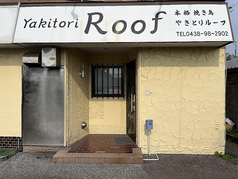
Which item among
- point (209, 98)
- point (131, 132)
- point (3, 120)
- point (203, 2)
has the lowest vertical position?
point (131, 132)

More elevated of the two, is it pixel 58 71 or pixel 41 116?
pixel 58 71

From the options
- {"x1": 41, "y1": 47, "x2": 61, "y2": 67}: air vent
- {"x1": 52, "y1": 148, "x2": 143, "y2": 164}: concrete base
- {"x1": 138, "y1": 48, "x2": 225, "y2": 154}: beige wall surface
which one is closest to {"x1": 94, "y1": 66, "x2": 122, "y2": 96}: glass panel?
{"x1": 138, "y1": 48, "x2": 225, "y2": 154}: beige wall surface

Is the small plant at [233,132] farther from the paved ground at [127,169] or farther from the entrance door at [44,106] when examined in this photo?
the entrance door at [44,106]

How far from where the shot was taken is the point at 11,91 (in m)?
4.77

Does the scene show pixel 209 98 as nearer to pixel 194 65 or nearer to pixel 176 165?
pixel 194 65

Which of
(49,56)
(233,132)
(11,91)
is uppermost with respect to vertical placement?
(49,56)

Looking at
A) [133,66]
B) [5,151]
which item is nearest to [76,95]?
[133,66]

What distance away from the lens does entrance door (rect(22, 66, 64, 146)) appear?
15.3 feet

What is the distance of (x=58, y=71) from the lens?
15.3 ft

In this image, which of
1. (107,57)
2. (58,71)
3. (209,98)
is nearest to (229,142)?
(209,98)

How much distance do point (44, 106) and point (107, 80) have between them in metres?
2.55

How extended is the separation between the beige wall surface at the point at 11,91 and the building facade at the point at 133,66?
1.3 inches

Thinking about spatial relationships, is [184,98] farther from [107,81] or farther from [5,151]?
[5,151]

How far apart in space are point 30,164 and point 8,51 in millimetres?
3549
